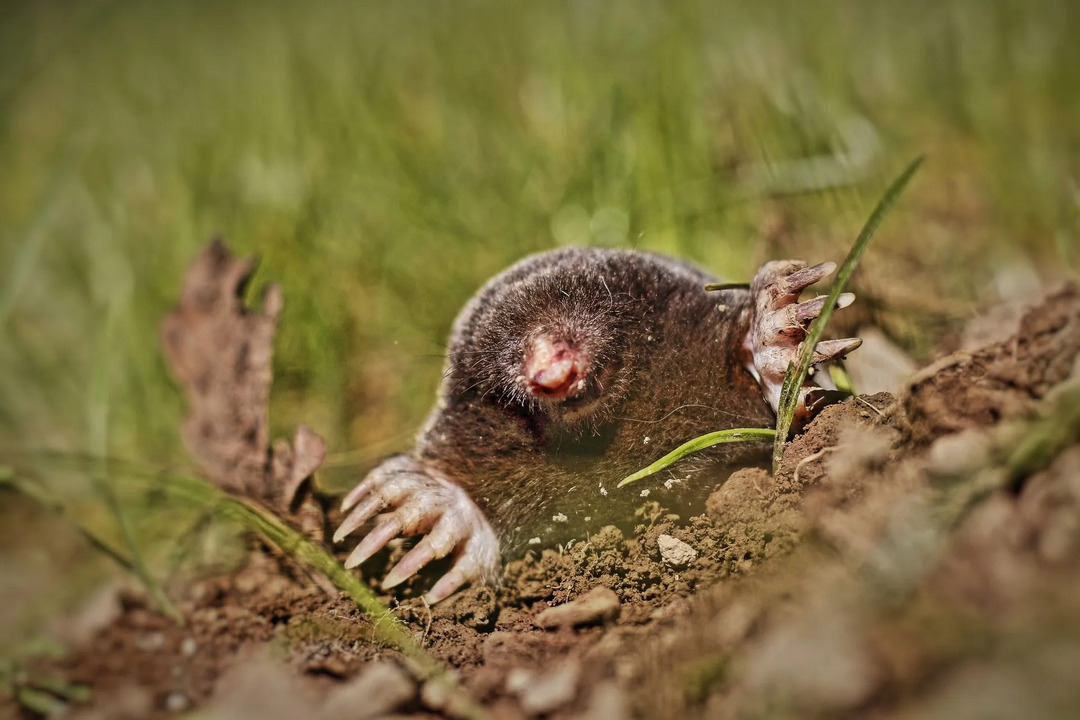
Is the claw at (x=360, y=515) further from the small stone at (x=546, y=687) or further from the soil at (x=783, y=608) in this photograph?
the small stone at (x=546, y=687)

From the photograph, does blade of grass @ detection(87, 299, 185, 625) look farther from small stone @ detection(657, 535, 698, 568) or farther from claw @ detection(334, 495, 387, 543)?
small stone @ detection(657, 535, 698, 568)

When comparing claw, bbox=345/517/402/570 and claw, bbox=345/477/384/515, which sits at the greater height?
claw, bbox=345/477/384/515

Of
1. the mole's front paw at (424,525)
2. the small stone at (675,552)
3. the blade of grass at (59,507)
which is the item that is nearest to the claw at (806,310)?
the small stone at (675,552)

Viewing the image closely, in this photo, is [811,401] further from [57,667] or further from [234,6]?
[234,6]

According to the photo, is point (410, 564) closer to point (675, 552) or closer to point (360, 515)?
point (360, 515)

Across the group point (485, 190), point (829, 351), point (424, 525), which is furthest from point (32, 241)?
point (829, 351)

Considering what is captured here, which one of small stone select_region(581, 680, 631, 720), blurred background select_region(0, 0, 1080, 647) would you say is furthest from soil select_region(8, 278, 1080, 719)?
blurred background select_region(0, 0, 1080, 647)

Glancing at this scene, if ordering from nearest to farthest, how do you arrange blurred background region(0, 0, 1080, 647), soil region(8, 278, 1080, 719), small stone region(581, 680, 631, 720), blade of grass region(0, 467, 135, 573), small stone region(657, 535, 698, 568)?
soil region(8, 278, 1080, 719)
small stone region(581, 680, 631, 720)
small stone region(657, 535, 698, 568)
blade of grass region(0, 467, 135, 573)
blurred background region(0, 0, 1080, 647)
